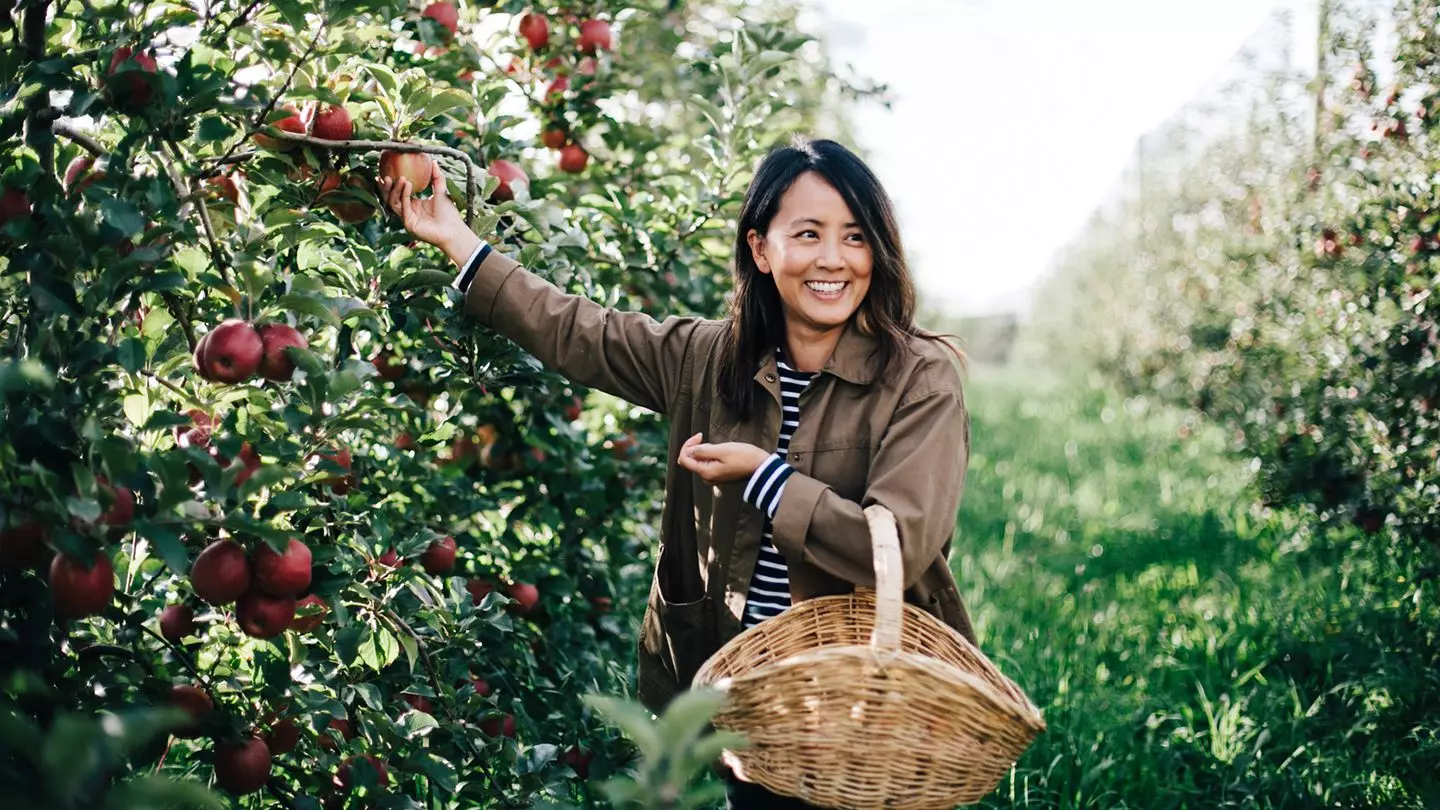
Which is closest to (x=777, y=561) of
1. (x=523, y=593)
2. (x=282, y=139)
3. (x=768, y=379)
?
(x=768, y=379)

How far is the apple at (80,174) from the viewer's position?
1.48m

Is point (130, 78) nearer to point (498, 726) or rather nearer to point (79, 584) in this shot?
point (79, 584)

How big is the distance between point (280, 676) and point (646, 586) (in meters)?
1.60

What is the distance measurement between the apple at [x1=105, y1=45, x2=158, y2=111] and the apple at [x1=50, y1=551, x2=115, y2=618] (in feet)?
1.82

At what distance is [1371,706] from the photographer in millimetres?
2754

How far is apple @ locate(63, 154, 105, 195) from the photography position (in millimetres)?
1479

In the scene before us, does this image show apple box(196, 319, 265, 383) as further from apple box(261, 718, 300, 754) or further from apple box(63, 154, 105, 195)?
apple box(261, 718, 300, 754)

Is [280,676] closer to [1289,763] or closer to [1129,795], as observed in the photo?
[1129,795]

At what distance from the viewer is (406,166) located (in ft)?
5.94

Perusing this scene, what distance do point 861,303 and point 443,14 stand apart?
3.02ft

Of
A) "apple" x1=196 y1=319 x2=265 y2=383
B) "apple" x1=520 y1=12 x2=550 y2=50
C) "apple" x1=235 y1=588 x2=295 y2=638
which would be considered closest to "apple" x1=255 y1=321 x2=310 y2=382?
"apple" x1=196 y1=319 x2=265 y2=383

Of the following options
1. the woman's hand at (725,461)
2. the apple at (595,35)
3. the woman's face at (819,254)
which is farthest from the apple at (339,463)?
the apple at (595,35)

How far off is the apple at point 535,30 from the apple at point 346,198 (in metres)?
0.78

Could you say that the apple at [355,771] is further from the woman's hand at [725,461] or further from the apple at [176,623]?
the woman's hand at [725,461]
